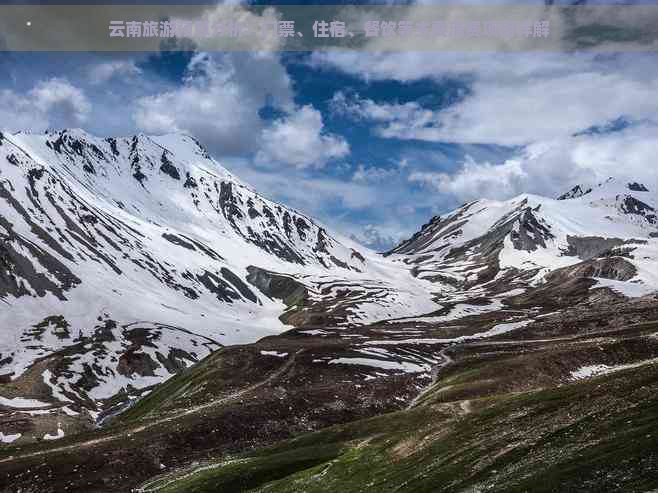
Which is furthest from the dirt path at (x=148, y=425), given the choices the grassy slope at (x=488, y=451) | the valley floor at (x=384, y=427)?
the grassy slope at (x=488, y=451)

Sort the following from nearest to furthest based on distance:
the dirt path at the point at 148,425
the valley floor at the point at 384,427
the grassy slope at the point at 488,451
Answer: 1. the grassy slope at the point at 488,451
2. the valley floor at the point at 384,427
3. the dirt path at the point at 148,425

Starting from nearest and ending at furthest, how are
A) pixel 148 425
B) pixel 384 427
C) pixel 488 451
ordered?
pixel 488 451, pixel 384 427, pixel 148 425

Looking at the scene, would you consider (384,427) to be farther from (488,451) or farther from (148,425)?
(148,425)

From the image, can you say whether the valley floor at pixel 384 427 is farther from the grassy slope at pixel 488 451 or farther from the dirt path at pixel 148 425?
the dirt path at pixel 148 425

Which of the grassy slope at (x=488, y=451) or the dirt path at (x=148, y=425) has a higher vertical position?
the grassy slope at (x=488, y=451)

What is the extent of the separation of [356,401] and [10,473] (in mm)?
47984

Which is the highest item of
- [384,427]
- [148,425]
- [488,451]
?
[488,451]

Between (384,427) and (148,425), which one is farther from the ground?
(384,427)

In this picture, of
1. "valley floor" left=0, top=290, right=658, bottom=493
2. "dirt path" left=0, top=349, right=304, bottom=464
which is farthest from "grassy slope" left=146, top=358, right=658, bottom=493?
"dirt path" left=0, top=349, right=304, bottom=464

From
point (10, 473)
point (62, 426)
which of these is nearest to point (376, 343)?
point (62, 426)

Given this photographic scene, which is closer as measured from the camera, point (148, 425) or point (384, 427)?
point (384, 427)

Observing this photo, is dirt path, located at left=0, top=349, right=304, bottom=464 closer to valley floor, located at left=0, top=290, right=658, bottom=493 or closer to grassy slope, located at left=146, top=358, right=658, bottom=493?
valley floor, located at left=0, top=290, right=658, bottom=493

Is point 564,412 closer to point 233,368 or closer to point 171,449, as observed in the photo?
point 171,449

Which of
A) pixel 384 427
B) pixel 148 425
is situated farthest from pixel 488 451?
pixel 148 425
